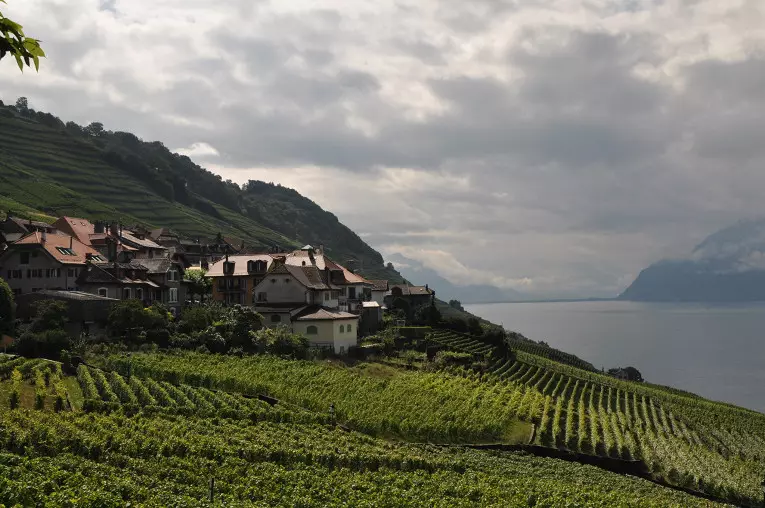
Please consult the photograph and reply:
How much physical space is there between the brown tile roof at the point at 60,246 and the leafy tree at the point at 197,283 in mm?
10905

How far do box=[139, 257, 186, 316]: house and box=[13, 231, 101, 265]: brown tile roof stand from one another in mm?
6825

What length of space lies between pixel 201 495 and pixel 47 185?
166459mm

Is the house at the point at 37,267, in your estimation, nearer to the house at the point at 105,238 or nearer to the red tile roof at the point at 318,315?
the house at the point at 105,238

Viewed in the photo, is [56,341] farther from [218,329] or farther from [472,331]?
[472,331]

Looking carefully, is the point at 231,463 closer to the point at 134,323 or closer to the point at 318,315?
the point at 134,323

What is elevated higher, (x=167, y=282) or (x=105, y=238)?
(x=105, y=238)

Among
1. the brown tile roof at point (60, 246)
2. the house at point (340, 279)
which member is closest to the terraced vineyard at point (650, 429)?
the house at point (340, 279)

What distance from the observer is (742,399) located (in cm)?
14625

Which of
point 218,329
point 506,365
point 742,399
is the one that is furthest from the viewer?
point 742,399

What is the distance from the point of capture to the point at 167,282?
81125 millimetres

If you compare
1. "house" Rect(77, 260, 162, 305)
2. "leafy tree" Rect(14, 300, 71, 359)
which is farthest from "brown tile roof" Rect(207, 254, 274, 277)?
"leafy tree" Rect(14, 300, 71, 359)

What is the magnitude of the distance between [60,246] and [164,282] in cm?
1169

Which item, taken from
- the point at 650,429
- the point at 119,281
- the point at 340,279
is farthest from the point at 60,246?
the point at 650,429

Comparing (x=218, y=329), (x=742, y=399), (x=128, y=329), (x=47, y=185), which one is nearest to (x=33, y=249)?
(x=128, y=329)
